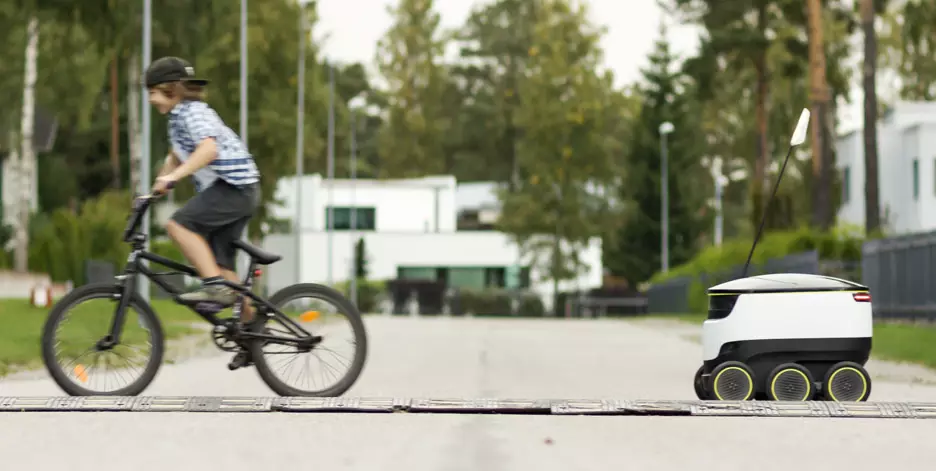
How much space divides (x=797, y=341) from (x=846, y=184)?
4989 cm

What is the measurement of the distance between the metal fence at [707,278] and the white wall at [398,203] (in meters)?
19.0

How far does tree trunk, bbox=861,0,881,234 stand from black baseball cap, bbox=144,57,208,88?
27.9 m

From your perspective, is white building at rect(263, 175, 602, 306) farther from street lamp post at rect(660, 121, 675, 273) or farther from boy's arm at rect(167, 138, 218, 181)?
boy's arm at rect(167, 138, 218, 181)

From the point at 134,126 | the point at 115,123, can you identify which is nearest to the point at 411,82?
the point at 115,123

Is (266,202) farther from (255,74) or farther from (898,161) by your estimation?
(898,161)

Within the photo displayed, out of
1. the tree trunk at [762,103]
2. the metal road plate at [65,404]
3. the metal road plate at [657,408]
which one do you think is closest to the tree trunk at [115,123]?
the tree trunk at [762,103]

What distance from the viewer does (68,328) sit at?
9180 millimetres

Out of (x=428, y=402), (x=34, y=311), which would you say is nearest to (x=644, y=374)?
(x=428, y=402)

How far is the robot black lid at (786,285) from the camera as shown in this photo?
928 centimetres

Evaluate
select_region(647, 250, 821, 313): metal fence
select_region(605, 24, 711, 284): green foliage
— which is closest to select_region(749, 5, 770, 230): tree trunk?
select_region(647, 250, 821, 313): metal fence

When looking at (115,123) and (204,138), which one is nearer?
(204,138)

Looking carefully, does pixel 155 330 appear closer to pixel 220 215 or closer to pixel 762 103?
pixel 220 215

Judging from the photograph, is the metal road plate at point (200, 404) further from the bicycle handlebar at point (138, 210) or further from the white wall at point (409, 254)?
the white wall at point (409, 254)

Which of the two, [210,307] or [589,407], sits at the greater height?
[210,307]
